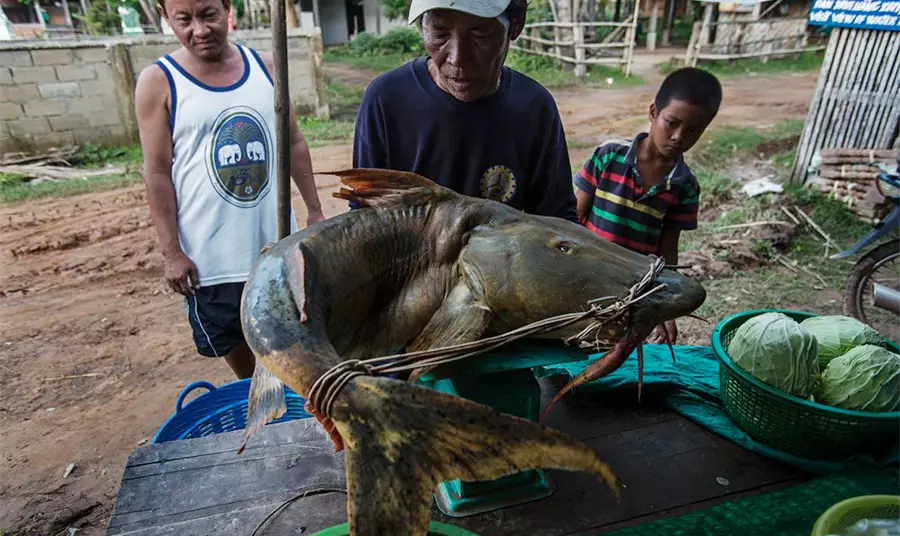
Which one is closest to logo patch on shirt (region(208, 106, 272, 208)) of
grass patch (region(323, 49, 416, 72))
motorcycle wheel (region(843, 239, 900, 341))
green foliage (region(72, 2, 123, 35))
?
motorcycle wheel (region(843, 239, 900, 341))

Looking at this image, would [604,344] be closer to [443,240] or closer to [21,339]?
[443,240]

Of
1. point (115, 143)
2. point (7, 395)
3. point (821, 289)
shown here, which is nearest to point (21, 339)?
point (7, 395)

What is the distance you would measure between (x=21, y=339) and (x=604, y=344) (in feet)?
15.9

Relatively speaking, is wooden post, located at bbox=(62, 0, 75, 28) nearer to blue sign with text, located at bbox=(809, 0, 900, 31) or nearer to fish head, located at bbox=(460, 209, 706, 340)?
blue sign with text, located at bbox=(809, 0, 900, 31)

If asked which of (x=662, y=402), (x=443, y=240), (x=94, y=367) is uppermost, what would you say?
(x=443, y=240)

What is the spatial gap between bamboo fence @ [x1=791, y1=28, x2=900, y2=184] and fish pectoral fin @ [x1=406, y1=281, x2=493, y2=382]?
6926mm

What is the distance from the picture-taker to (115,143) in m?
8.82

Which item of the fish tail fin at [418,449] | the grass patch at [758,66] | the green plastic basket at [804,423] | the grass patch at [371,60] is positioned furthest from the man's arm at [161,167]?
the grass patch at [758,66]

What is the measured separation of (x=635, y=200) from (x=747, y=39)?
1692 centimetres

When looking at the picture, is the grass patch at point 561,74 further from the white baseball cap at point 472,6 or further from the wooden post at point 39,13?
A: the wooden post at point 39,13

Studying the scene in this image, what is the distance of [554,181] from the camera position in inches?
81.8

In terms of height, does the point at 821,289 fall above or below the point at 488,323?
below

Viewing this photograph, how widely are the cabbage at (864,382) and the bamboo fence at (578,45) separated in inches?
529

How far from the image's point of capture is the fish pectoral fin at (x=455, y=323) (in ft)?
4.02
